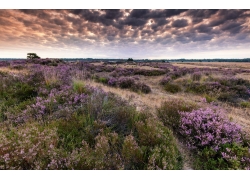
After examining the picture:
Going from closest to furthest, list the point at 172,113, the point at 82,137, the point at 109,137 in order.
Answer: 1. the point at 109,137
2. the point at 82,137
3. the point at 172,113

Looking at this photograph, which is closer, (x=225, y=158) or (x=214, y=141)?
(x=225, y=158)

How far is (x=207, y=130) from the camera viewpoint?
3719mm

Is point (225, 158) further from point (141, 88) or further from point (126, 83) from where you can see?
point (126, 83)

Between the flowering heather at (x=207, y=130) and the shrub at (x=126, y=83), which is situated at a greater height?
the shrub at (x=126, y=83)

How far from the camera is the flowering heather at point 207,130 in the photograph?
3.44 metres

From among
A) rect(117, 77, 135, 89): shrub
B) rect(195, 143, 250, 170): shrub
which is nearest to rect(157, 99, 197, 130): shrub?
rect(195, 143, 250, 170): shrub

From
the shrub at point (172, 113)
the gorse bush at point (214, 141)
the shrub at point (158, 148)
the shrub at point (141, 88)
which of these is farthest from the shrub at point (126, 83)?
the shrub at point (158, 148)

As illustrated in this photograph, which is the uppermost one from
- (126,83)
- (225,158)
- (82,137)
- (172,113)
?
(126,83)

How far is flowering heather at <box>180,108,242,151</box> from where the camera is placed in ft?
11.3

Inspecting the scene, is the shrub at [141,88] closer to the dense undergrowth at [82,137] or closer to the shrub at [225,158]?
the dense undergrowth at [82,137]

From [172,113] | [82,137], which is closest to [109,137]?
[82,137]

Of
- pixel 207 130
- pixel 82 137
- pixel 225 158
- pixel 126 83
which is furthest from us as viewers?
pixel 126 83

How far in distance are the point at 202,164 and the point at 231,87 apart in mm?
9147

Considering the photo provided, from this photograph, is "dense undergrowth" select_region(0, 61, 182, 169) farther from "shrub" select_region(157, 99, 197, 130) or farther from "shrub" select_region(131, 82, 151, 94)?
"shrub" select_region(131, 82, 151, 94)
